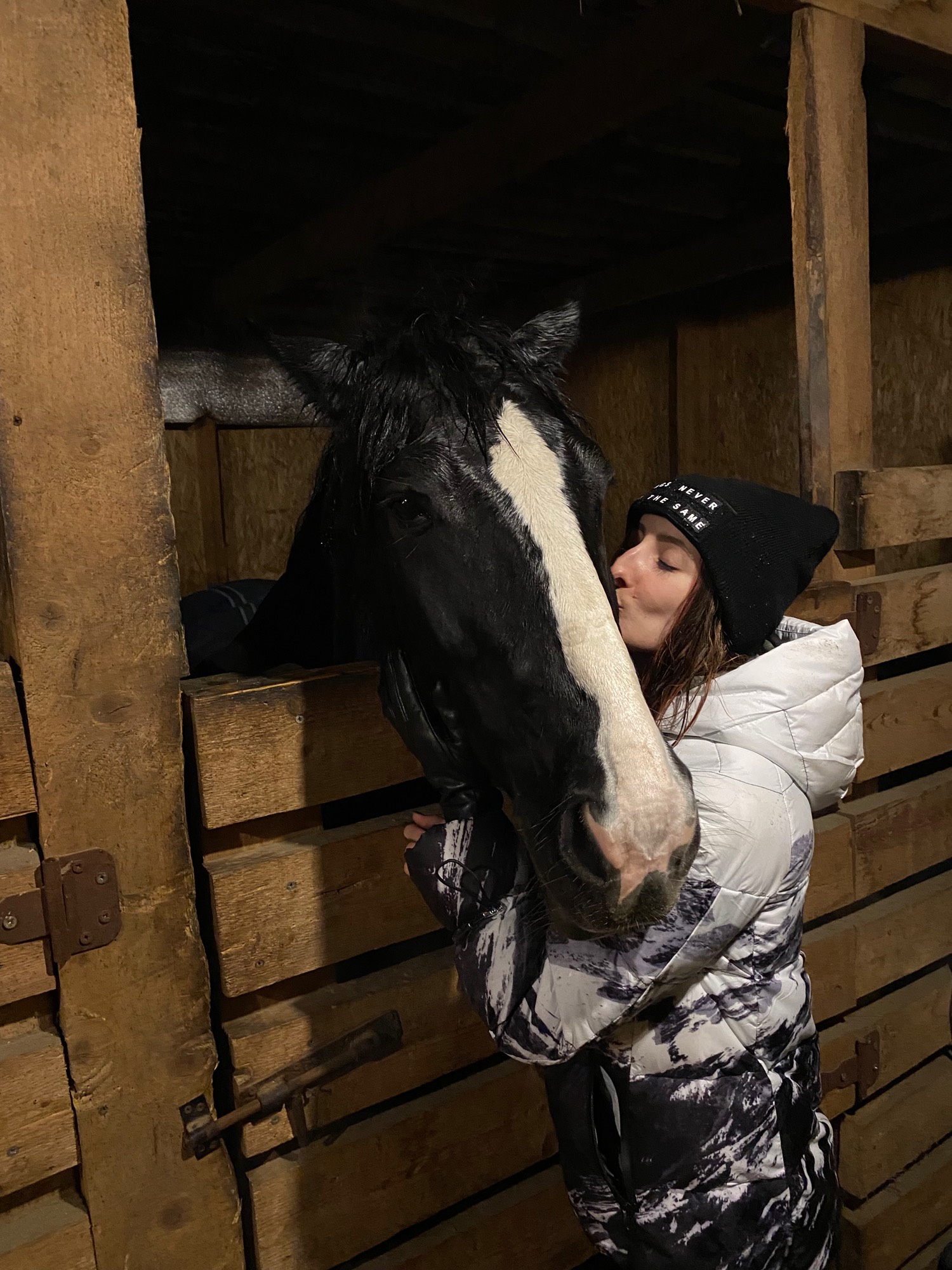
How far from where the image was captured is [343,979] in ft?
5.41

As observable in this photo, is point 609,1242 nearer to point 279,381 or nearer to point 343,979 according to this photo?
point 343,979

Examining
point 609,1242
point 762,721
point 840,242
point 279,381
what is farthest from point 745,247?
point 609,1242

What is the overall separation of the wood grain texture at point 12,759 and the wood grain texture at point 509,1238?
1167 millimetres

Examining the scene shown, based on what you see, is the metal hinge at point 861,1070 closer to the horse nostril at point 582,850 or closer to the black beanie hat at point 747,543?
the black beanie hat at point 747,543

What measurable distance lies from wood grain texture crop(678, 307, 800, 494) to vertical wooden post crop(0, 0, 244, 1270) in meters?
3.50

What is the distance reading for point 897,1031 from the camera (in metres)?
2.33

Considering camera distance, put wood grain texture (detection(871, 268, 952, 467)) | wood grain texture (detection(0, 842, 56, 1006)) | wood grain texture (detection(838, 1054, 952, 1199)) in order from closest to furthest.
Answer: wood grain texture (detection(0, 842, 56, 1006))
wood grain texture (detection(838, 1054, 952, 1199))
wood grain texture (detection(871, 268, 952, 467))

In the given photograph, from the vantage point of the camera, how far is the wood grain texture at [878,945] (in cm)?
212

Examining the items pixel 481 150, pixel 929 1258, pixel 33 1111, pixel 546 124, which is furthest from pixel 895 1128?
pixel 481 150

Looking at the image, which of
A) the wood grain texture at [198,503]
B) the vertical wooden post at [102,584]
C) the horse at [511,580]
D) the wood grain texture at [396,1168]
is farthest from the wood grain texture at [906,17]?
the wood grain texture at [198,503]

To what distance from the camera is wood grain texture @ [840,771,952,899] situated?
2.16 meters

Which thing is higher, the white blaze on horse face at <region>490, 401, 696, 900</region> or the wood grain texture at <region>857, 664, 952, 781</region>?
the white blaze on horse face at <region>490, 401, 696, 900</region>

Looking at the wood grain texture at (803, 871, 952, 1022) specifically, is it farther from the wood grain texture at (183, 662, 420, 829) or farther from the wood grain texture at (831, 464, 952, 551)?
the wood grain texture at (183, 662, 420, 829)

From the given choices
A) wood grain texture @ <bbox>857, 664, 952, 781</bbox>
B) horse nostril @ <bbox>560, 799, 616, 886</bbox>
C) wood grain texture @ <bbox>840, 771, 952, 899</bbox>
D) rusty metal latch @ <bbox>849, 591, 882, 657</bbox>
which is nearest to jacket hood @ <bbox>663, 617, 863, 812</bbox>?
horse nostril @ <bbox>560, 799, 616, 886</bbox>
